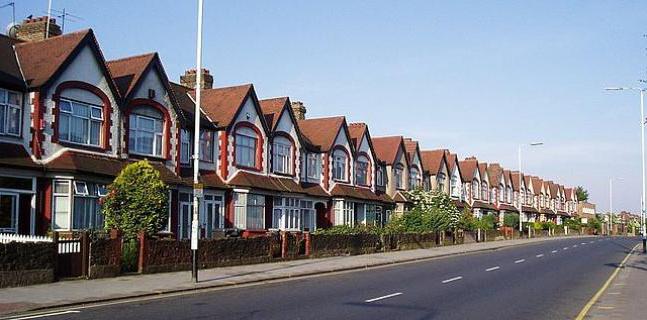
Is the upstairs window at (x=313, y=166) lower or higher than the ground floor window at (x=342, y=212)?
higher

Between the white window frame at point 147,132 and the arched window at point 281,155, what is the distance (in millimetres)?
9666

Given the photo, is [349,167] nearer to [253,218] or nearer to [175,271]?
[253,218]

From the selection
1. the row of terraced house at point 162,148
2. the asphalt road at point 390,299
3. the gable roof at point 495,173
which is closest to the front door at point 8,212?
the row of terraced house at point 162,148

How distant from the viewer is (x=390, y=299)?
17.8 metres

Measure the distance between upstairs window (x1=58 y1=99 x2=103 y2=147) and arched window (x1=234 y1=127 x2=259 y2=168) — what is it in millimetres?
9803

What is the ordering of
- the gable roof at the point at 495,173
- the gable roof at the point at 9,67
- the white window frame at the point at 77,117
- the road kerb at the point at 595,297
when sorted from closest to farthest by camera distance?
the road kerb at the point at 595,297 < the gable roof at the point at 9,67 < the white window frame at the point at 77,117 < the gable roof at the point at 495,173

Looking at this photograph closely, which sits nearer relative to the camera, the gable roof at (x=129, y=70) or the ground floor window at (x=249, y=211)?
the gable roof at (x=129, y=70)

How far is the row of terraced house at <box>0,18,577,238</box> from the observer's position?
26.2m

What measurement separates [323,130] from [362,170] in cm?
541

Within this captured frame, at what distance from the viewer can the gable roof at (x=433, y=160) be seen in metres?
68.9

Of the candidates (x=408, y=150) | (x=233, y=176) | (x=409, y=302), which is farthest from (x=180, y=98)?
(x=408, y=150)

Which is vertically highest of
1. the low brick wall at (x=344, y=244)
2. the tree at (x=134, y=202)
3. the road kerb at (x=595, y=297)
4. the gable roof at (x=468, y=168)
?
the gable roof at (x=468, y=168)

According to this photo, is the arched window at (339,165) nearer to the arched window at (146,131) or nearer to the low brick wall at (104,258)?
the arched window at (146,131)

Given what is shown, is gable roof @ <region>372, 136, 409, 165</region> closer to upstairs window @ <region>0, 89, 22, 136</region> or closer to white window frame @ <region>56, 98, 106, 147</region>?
white window frame @ <region>56, 98, 106, 147</region>
